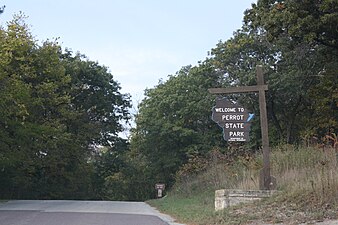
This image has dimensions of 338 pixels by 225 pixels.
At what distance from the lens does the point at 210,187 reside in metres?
24.1

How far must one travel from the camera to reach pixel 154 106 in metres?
42.4

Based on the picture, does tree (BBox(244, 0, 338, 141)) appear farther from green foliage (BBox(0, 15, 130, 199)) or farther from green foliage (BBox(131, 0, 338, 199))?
green foliage (BBox(0, 15, 130, 199))

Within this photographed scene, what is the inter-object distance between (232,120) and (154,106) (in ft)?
86.3

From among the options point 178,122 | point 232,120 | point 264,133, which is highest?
point 178,122

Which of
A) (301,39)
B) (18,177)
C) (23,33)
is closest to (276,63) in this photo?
(301,39)

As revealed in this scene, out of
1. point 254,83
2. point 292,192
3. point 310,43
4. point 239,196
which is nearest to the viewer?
point 292,192

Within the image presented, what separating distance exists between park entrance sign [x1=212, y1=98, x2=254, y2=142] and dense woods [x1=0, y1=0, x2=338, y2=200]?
213 inches

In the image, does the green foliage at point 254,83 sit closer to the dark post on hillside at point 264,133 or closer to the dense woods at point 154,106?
the dense woods at point 154,106

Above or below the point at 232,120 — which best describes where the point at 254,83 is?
above

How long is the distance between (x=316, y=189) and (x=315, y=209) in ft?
2.72

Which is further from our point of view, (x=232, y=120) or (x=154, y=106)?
(x=154, y=106)

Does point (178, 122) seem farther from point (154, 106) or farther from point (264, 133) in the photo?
point (264, 133)

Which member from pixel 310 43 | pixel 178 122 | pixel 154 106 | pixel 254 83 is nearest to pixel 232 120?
pixel 310 43

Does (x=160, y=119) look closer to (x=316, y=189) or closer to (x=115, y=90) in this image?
(x=115, y=90)
